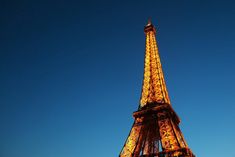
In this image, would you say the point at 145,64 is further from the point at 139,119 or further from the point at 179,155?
the point at 179,155

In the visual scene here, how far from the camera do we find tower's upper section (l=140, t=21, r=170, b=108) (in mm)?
34844

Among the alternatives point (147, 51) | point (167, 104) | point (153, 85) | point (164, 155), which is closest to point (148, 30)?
point (147, 51)

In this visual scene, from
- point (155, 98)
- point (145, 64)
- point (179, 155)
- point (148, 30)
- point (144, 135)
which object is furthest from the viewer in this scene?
point (148, 30)

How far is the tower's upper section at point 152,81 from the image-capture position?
3484cm

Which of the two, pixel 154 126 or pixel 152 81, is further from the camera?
pixel 152 81

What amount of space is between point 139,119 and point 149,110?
1.79 meters

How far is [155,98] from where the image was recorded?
34812 millimetres

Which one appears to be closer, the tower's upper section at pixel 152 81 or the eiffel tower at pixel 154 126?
the eiffel tower at pixel 154 126

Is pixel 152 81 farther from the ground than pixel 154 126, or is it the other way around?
pixel 152 81

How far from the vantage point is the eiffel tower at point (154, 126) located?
28.5 meters

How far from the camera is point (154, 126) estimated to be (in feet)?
110

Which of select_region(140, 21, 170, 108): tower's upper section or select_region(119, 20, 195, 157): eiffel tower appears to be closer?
select_region(119, 20, 195, 157): eiffel tower

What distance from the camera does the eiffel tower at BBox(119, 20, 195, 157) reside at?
28.5 m

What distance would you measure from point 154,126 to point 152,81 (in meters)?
6.41
